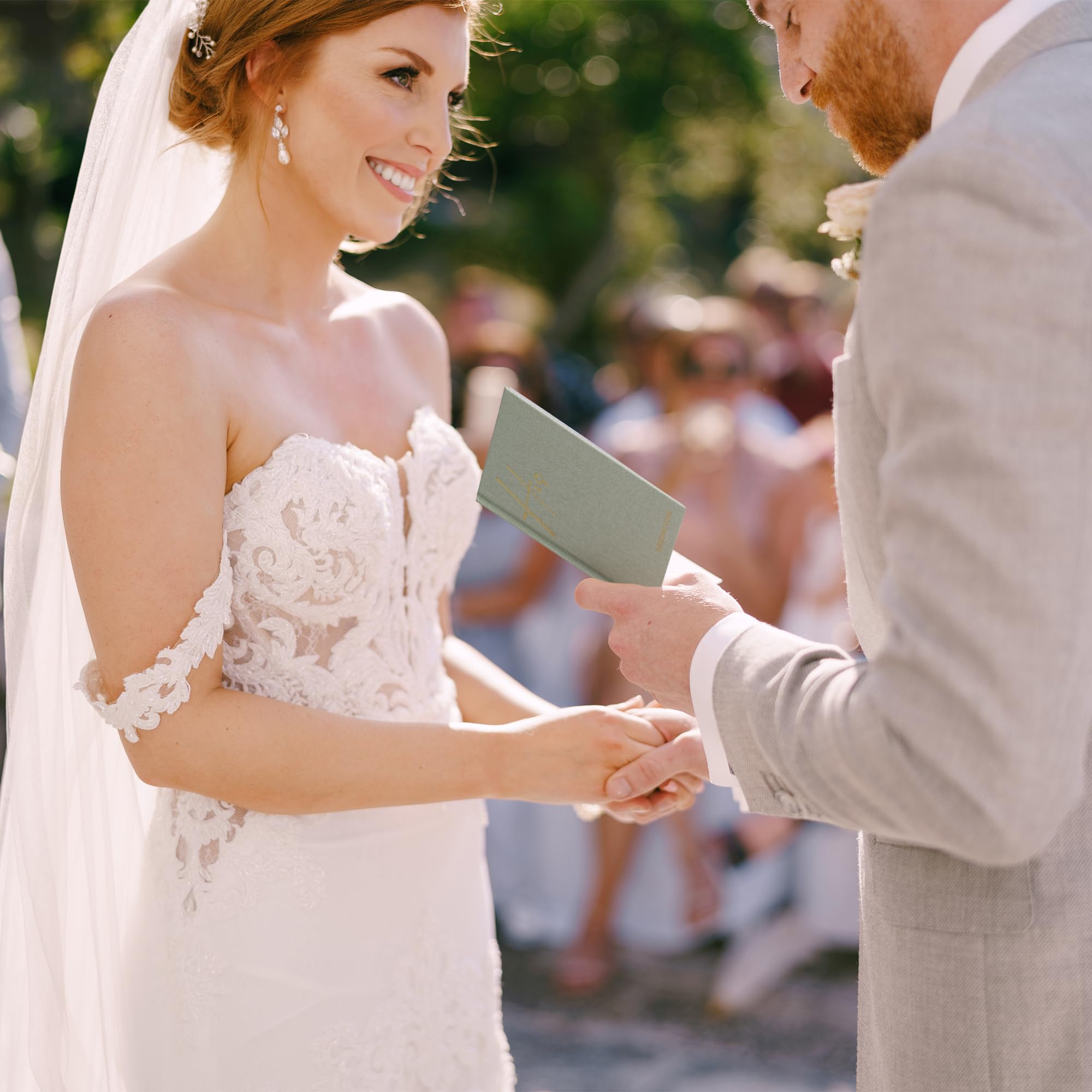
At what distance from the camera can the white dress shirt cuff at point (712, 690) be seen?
1486 millimetres

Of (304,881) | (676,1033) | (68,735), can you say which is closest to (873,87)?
(304,881)

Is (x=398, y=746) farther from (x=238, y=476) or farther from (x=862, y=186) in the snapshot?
(x=862, y=186)

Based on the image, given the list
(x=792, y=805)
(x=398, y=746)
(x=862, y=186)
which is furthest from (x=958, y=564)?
(x=398, y=746)

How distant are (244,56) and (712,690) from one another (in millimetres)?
1396

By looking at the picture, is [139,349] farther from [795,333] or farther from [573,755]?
[795,333]

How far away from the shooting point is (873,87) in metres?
1.55

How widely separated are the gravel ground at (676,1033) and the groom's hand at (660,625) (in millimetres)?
2928

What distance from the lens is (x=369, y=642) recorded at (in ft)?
7.03

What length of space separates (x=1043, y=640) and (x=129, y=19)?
4.69 metres

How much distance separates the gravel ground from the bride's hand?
8.24 feet

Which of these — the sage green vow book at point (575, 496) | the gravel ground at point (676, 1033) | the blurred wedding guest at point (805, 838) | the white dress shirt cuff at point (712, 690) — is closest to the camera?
the white dress shirt cuff at point (712, 690)

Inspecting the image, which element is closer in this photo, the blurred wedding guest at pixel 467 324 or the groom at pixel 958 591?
the groom at pixel 958 591

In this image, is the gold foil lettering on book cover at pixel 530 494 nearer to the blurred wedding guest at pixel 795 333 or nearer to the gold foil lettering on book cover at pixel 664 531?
the gold foil lettering on book cover at pixel 664 531

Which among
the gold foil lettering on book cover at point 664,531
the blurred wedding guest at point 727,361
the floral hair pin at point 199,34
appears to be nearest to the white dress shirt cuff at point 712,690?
the gold foil lettering on book cover at point 664,531
